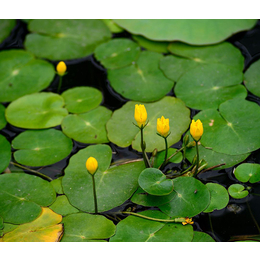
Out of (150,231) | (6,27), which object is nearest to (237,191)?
(150,231)

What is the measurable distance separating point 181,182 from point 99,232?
62 cm

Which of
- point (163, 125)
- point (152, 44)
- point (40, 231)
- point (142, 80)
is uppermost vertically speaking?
point (163, 125)

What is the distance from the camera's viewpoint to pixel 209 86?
2.70 m

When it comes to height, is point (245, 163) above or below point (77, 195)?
above

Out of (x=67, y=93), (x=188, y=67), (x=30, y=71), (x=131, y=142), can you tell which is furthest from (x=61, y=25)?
(x=131, y=142)

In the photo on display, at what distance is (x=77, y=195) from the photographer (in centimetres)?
213

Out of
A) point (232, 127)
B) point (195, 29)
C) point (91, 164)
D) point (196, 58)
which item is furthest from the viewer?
point (195, 29)

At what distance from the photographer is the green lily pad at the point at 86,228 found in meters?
1.93

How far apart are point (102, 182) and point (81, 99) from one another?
0.93 metres

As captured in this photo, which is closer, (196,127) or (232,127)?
(196,127)

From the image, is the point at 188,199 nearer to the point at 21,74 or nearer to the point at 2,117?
the point at 2,117

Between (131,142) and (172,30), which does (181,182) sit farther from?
(172,30)

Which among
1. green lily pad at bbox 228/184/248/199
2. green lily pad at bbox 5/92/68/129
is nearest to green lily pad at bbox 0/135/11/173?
green lily pad at bbox 5/92/68/129

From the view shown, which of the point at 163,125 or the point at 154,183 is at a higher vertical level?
the point at 163,125
